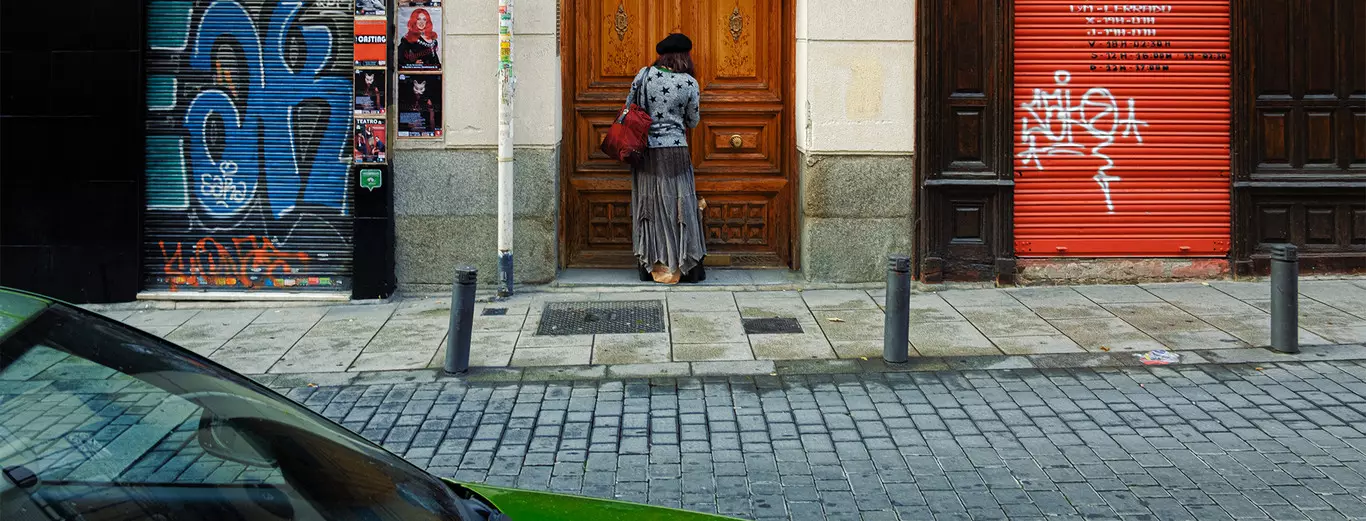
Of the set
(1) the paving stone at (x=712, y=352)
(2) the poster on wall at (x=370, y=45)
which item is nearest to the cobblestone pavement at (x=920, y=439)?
(1) the paving stone at (x=712, y=352)

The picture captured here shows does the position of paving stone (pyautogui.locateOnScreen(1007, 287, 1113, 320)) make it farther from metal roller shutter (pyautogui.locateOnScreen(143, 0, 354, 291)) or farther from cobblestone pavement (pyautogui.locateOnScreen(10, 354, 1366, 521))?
metal roller shutter (pyautogui.locateOnScreen(143, 0, 354, 291))

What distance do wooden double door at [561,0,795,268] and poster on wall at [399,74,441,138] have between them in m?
1.24

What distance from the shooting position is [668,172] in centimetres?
1099

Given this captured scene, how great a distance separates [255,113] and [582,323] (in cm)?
337

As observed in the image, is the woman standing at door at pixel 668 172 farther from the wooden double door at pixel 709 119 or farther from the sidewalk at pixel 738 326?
the wooden double door at pixel 709 119

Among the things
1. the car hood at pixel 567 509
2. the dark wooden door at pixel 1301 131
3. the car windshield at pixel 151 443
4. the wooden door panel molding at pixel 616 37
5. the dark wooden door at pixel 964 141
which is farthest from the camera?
the wooden door panel molding at pixel 616 37

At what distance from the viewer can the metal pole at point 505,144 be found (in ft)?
34.5

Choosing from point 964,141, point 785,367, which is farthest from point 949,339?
point 964,141

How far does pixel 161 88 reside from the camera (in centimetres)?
1087

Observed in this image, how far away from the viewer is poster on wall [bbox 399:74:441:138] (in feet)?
35.7

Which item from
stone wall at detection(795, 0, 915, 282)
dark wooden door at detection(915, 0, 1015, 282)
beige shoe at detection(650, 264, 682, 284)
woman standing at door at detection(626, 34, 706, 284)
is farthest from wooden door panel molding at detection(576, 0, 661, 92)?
dark wooden door at detection(915, 0, 1015, 282)

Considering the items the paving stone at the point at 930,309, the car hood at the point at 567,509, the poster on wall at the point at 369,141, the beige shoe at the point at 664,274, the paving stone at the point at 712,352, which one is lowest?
the paving stone at the point at 712,352

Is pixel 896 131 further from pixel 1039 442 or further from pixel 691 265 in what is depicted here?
pixel 1039 442

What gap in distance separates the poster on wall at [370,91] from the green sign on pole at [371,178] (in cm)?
46
